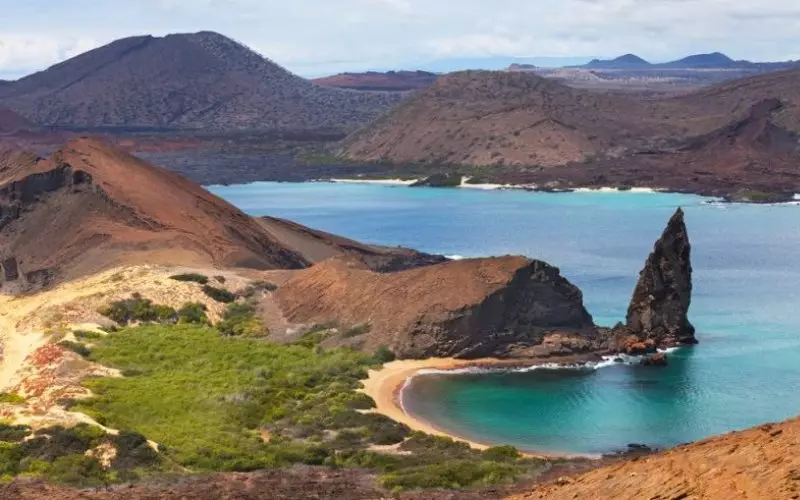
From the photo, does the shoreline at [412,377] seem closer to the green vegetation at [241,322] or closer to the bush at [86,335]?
the green vegetation at [241,322]

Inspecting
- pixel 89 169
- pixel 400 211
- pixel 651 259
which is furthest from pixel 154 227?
pixel 400 211

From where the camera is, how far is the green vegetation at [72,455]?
42.9 meters

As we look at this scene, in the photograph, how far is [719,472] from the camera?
26.2 metres

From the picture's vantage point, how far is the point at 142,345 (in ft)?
221

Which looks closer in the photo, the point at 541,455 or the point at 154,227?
the point at 541,455

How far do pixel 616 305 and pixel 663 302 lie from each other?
1559 cm

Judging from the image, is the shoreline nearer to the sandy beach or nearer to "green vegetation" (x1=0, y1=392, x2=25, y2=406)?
the sandy beach

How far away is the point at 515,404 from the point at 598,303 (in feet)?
103

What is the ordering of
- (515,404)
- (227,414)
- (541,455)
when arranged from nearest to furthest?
(541,455), (227,414), (515,404)

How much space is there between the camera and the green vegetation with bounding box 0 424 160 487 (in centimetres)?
4288

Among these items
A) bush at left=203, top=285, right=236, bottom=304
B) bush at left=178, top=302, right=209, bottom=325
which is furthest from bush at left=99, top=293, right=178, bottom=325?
bush at left=203, top=285, right=236, bottom=304

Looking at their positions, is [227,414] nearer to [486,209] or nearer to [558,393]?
[558,393]

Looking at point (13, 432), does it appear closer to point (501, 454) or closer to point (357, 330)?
point (501, 454)

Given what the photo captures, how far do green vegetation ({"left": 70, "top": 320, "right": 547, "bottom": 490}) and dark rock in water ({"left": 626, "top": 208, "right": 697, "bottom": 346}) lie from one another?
627 inches
